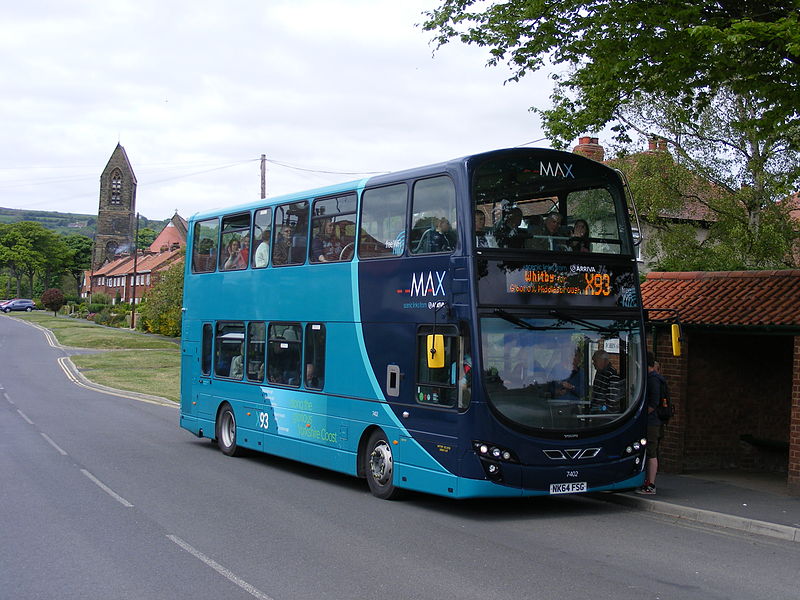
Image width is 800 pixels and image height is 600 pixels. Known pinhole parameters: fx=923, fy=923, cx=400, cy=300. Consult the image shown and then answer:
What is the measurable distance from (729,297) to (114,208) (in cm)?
12324

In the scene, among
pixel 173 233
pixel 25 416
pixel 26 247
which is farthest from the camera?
pixel 173 233

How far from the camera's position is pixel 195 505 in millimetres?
11109

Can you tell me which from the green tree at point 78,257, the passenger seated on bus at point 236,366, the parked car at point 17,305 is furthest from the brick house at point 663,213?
the green tree at point 78,257

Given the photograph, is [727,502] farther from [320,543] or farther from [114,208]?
[114,208]

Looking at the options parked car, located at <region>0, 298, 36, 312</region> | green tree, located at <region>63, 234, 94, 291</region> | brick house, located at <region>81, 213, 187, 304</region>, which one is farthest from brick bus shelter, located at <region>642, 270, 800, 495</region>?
green tree, located at <region>63, 234, 94, 291</region>

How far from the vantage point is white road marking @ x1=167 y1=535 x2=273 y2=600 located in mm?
7086

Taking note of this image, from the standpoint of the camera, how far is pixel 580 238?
442 inches

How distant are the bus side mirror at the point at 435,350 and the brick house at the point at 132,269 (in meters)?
89.9

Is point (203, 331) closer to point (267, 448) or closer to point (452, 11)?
point (267, 448)

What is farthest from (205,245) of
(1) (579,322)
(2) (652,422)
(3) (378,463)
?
(2) (652,422)

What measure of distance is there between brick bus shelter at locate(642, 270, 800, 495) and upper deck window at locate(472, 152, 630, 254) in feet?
8.87

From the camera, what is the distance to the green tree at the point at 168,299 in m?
52.9

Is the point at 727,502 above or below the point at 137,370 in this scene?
below

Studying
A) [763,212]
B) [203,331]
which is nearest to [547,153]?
[203,331]
